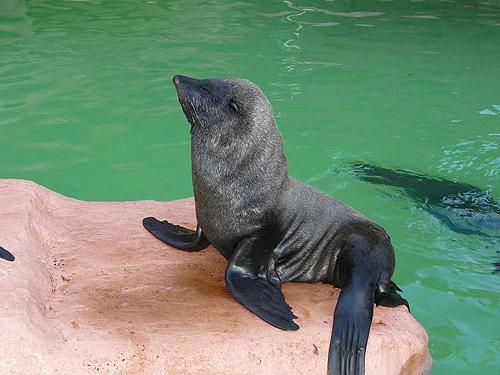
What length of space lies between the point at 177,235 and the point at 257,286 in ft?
3.12

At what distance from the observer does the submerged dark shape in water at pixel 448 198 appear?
6845 mm

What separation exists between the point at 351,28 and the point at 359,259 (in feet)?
32.5

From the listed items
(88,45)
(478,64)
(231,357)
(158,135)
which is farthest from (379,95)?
(231,357)

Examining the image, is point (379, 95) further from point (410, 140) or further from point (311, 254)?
point (311, 254)

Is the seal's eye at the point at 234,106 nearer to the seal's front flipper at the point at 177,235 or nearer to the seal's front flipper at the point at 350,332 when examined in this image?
the seal's front flipper at the point at 177,235

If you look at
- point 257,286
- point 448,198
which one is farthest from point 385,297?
point 448,198

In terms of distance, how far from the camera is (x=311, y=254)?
462 centimetres

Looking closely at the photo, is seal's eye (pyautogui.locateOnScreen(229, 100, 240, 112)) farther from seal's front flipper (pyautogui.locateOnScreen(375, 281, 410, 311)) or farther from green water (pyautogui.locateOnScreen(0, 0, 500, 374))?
green water (pyautogui.locateOnScreen(0, 0, 500, 374))

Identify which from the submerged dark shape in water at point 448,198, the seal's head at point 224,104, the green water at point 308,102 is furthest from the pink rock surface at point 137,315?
the submerged dark shape in water at point 448,198

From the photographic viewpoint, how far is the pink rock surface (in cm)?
355

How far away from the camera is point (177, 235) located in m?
4.97

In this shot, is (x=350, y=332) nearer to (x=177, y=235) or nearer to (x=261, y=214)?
(x=261, y=214)

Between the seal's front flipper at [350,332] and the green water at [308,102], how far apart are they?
92 centimetres

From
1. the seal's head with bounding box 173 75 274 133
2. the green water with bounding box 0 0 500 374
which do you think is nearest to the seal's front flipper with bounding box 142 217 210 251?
the seal's head with bounding box 173 75 274 133
